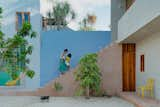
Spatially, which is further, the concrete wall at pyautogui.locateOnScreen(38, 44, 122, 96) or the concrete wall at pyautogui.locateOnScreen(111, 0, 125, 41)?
the concrete wall at pyautogui.locateOnScreen(111, 0, 125, 41)

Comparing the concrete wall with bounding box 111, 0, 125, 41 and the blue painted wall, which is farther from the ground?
the concrete wall with bounding box 111, 0, 125, 41

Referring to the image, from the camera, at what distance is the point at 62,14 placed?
78.1 ft

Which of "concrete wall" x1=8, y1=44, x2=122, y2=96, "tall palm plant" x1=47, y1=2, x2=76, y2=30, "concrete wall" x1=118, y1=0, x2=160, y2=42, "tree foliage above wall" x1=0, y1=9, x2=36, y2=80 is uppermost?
"tall palm plant" x1=47, y1=2, x2=76, y2=30

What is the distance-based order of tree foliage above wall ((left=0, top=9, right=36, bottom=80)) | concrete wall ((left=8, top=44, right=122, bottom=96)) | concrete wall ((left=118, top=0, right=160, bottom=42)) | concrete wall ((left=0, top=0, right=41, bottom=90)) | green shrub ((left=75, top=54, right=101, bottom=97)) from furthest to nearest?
concrete wall ((left=0, top=0, right=41, bottom=90))
concrete wall ((left=8, top=44, right=122, bottom=96))
green shrub ((left=75, top=54, right=101, bottom=97))
concrete wall ((left=118, top=0, right=160, bottom=42))
tree foliage above wall ((left=0, top=9, right=36, bottom=80))

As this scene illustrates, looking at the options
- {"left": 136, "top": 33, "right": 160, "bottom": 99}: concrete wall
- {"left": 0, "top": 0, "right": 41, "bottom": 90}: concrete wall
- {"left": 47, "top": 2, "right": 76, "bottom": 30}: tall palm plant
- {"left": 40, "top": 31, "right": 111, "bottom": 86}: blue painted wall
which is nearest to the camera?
{"left": 136, "top": 33, "right": 160, "bottom": 99}: concrete wall

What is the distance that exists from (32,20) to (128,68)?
256 inches

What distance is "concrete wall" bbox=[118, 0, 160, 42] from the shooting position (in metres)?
7.65

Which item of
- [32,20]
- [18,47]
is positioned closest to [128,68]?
[32,20]

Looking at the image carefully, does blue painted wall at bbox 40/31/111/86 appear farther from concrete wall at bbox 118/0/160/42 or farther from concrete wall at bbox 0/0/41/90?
concrete wall at bbox 118/0/160/42

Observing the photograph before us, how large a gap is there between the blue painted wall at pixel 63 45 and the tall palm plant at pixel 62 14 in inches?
313

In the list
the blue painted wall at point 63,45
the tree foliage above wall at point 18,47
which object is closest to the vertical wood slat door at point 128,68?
the blue painted wall at point 63,45

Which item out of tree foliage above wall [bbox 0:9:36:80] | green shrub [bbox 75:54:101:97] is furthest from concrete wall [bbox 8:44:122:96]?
tree foliage above wall [bbox 0:9:36:80]

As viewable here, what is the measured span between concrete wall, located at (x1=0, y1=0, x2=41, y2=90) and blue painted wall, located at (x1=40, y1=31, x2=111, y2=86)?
374mm

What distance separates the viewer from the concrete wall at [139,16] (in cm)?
765
